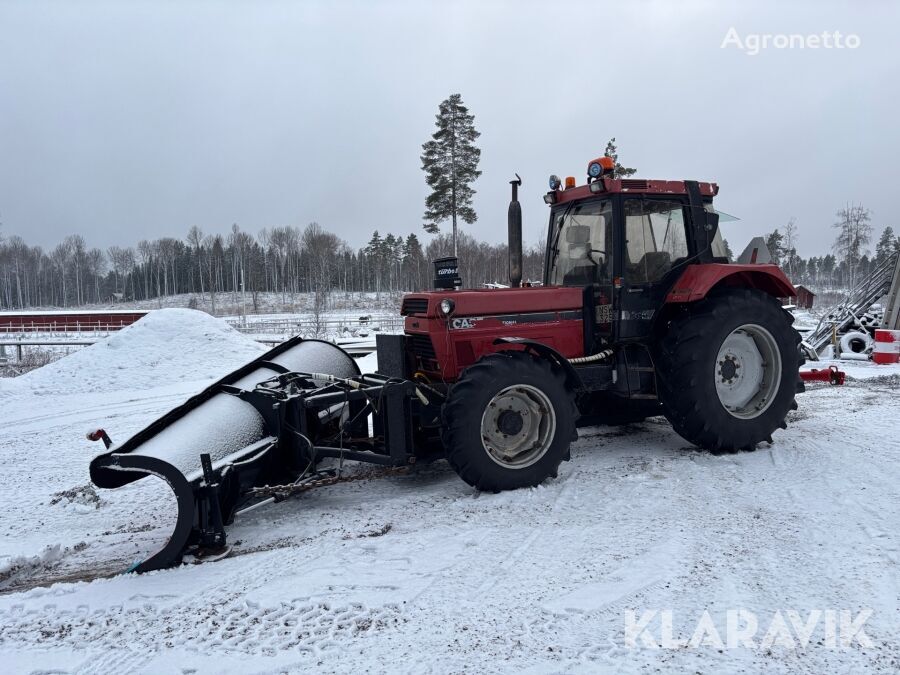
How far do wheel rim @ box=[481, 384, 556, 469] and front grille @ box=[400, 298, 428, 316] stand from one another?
107cm

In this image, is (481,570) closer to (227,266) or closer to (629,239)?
(629,239)

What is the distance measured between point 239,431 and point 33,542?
1536 millimetres

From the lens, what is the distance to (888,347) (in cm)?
1176

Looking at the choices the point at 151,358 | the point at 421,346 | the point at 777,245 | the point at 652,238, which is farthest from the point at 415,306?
the point at 777,245

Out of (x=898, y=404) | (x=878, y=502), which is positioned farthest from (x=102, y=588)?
(x=898, y=404)

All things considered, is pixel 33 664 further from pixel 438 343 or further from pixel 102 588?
pixel 438 343

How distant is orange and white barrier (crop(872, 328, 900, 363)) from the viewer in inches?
461

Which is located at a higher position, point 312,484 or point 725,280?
point 725,280

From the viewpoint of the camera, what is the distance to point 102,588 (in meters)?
3.39

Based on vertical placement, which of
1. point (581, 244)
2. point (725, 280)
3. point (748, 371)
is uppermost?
point (581, 244)

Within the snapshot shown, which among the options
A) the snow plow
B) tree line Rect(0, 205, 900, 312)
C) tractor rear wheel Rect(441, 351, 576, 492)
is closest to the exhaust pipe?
the snow plow

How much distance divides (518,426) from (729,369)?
2.40 metres

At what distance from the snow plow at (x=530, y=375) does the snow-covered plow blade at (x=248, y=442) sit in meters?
0.01

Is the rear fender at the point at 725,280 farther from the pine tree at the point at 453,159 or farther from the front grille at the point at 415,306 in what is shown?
the pine tree at the point at 453,159
